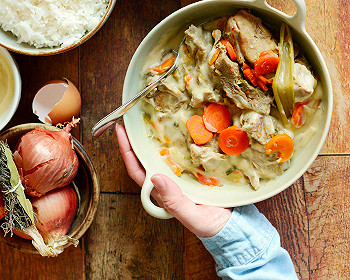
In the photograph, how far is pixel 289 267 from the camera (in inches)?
60.7

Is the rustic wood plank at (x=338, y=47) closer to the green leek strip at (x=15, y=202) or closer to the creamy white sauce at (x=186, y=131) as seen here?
the creamy white sauce at (x=186, y=131)

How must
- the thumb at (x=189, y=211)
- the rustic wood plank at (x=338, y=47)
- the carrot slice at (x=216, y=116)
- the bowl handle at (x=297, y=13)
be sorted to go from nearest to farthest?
the bowl handle at (x=297, y=13), the thumb at (x=189, y=211), the carrot slice at (x=216, y=116), the rustic wood plank at (x=338, y=47)

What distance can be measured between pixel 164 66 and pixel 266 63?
1.16 ft

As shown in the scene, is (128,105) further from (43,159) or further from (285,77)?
(285,77)

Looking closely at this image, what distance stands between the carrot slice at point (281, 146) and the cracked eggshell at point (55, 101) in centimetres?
70

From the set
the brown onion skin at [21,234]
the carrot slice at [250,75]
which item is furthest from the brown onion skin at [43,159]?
the carrot slice at [250,75]

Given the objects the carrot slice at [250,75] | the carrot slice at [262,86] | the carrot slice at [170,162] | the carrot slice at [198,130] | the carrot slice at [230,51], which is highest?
the carrot slice at [230,51]

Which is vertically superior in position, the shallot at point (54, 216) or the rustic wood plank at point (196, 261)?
the shallot at point (54, 216)

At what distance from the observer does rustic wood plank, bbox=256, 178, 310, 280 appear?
1.65m

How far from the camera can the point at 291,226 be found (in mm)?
1649

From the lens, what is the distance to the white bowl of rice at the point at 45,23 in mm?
1488

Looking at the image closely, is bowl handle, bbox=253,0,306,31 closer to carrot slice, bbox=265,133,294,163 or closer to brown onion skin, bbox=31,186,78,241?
carrot slice, bbox=265,133,294,163

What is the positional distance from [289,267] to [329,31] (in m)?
0.87

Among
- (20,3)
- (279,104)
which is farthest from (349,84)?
(20,3)
